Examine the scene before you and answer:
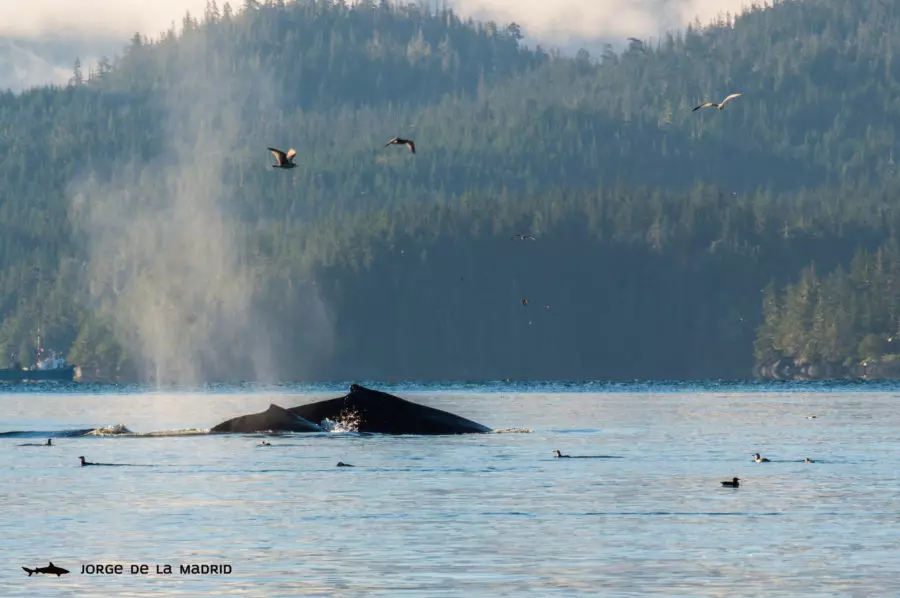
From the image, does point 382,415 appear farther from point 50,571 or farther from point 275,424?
point 50,571

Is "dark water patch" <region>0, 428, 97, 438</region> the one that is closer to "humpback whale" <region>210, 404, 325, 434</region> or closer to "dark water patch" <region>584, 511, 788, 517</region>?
→ "humpback whale" <region>210, 404, 325, 434</region>

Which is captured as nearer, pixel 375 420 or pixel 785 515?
pixel 785 515

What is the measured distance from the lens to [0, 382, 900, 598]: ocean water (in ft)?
143

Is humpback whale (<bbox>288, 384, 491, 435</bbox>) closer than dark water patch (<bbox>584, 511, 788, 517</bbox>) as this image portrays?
No

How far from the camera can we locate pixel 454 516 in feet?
189

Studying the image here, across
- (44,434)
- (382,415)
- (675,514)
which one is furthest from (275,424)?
(675,514)

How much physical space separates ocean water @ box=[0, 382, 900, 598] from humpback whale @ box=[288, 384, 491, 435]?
1.94 metres

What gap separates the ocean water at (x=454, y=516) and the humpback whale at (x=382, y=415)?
1.94m

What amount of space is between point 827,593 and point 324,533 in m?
16.5

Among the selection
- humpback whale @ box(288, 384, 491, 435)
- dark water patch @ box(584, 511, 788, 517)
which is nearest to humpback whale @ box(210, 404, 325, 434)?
humpback whale @ box(288, 384, 491, 435)

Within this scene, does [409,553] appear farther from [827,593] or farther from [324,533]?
[827,593]

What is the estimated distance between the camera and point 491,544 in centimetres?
5022

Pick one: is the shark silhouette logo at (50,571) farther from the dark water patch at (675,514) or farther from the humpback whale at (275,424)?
the humpback whale at (275,424)

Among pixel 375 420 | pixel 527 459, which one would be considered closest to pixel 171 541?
pixel 527 459
